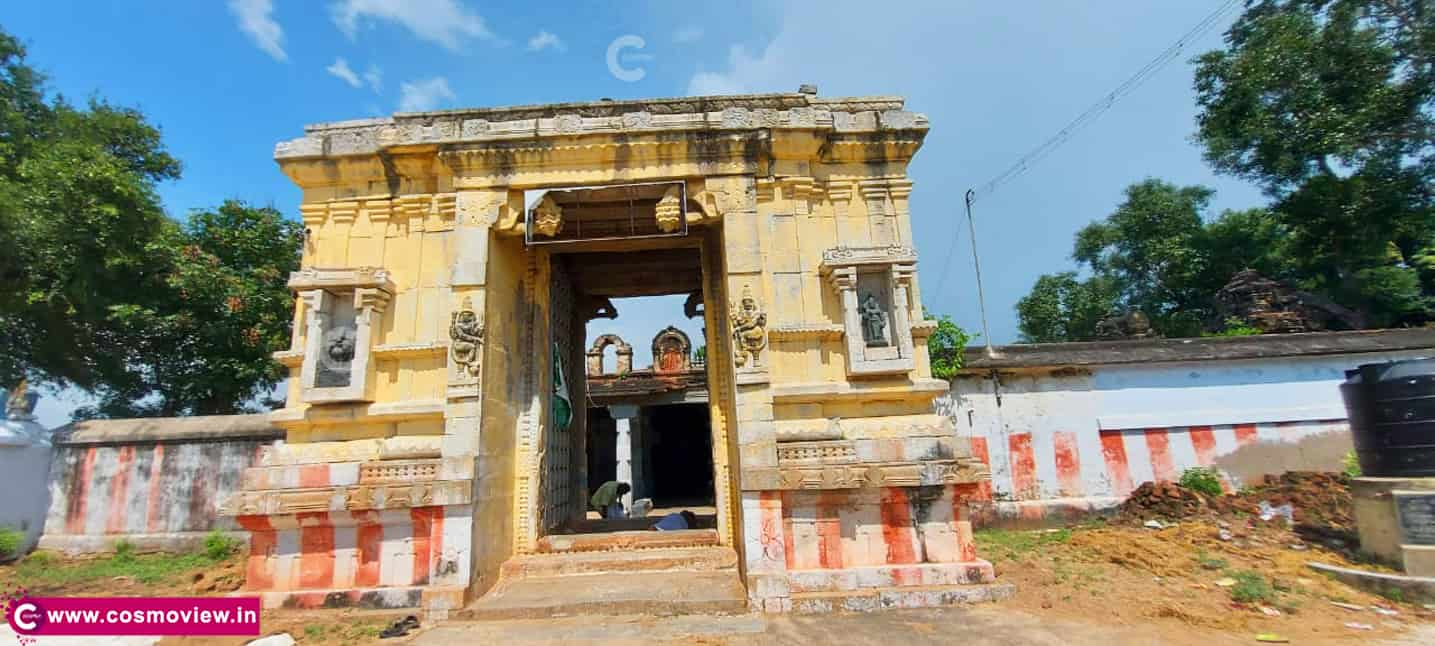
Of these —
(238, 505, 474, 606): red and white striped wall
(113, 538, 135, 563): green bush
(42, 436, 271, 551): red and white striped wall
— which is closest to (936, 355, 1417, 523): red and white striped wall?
(238, 505, 474, 606): red and white striped wall

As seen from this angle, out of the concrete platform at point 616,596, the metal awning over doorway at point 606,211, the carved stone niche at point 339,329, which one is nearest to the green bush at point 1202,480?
the concrete platform at point 616,596

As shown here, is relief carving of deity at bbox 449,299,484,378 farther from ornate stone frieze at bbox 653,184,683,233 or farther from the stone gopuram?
ornate stone frieze at bbox 653,184,683,233

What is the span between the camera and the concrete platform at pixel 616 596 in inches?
242

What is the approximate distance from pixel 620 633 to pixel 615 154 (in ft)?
17.3

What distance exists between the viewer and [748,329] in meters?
6.84

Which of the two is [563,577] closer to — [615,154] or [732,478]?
[732,478]

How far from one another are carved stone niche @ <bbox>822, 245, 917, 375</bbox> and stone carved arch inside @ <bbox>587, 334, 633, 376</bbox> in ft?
46.4

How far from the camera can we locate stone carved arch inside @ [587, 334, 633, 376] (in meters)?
20.7

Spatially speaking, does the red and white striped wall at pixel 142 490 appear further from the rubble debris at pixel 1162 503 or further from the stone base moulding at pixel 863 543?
the rubble debris at pixel 1162 503

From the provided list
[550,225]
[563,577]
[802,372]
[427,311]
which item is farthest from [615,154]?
[563,577]

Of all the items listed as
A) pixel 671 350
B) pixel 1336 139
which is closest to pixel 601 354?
pixel 671 350

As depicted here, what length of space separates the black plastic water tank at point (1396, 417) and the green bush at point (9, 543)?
19.2 meters

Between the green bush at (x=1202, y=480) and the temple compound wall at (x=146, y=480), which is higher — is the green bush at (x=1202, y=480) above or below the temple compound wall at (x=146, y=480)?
below

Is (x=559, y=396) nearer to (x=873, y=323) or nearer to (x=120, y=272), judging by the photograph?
(x=873, y=323)
